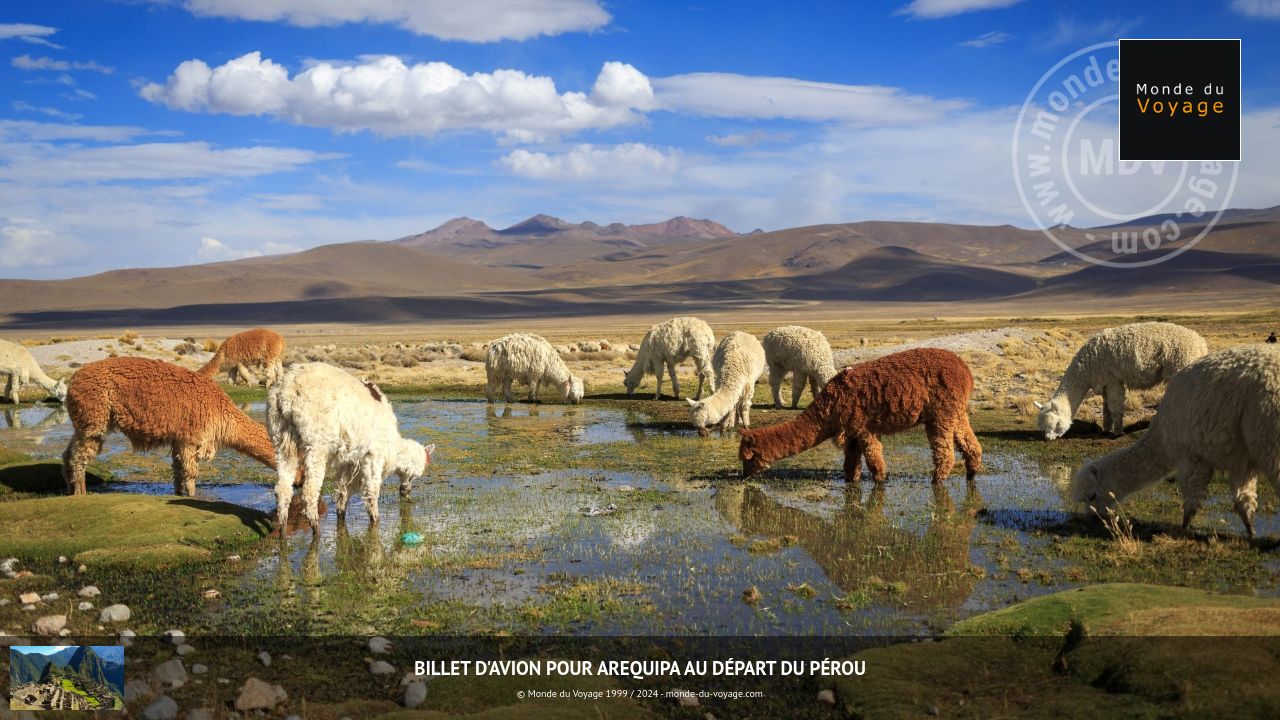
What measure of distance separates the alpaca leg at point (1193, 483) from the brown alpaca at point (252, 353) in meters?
26.3

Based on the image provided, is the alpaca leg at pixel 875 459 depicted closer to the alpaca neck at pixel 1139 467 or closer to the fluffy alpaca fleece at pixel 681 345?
the alpaca neck at pixel 1139 467

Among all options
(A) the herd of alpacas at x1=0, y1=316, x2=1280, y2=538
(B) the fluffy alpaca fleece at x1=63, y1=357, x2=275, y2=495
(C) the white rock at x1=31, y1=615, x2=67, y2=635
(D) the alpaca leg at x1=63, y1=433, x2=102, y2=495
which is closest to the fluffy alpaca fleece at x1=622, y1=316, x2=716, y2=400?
(A) the herd of alpacas at x1=0, y1=316, x2=1280, y2=538

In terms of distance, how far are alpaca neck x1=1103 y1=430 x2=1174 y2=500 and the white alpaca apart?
954cm

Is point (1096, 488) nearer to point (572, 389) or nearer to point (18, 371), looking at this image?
point (572, 389)

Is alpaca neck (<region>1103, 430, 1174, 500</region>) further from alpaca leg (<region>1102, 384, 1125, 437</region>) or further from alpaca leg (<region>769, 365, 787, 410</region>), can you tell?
alpaca leg (<region>769, 365, 787, 410</region>)

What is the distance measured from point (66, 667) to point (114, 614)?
2.06m

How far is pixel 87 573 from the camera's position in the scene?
9812 mm

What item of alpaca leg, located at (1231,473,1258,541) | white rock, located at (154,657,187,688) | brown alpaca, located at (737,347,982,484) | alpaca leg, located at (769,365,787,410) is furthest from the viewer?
alpaca leg, located at (769,365,787,410)

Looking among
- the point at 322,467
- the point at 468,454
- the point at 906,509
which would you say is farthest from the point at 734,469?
the point at 322,467

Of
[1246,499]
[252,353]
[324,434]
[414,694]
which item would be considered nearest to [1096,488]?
[1246,499]

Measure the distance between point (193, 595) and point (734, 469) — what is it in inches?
364

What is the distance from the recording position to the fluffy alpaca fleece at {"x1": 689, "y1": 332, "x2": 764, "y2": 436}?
19.5 m

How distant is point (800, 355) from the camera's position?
73.8 feet

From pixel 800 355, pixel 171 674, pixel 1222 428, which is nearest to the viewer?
pixel 171 674
